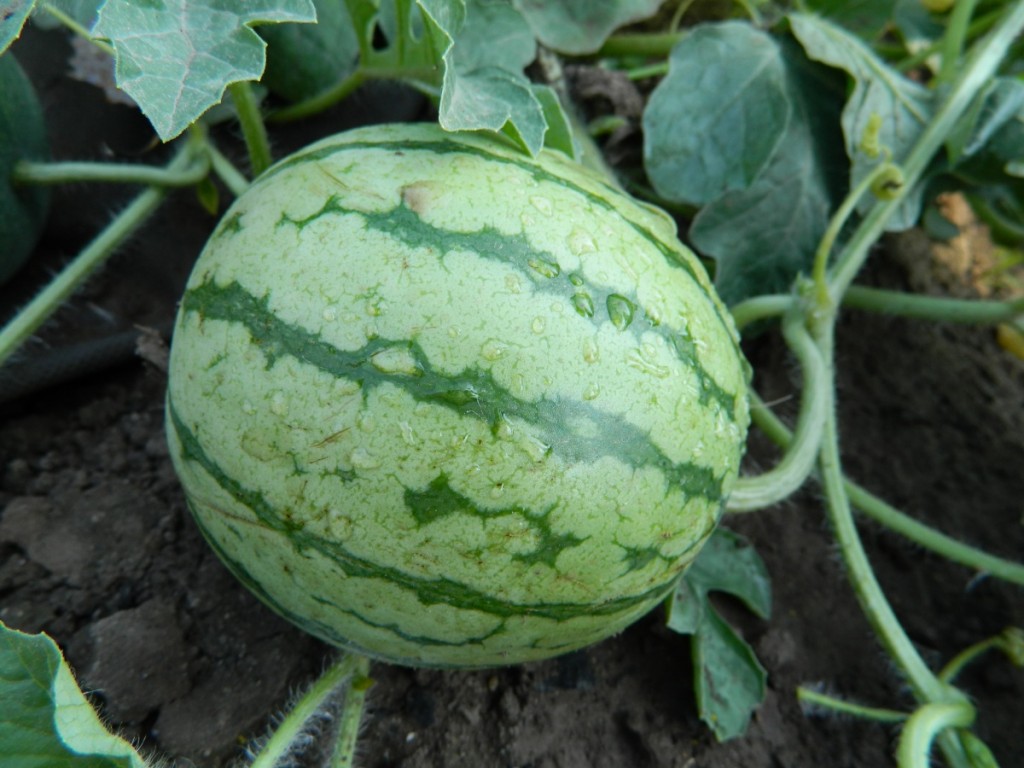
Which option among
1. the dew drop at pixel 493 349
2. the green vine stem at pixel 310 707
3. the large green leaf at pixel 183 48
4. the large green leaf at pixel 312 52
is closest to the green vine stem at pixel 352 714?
the green vine stem at pixel 310 707

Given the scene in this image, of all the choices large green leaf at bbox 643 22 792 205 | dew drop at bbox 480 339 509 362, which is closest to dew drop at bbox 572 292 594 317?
dew drop at bbox 480 339 509 362

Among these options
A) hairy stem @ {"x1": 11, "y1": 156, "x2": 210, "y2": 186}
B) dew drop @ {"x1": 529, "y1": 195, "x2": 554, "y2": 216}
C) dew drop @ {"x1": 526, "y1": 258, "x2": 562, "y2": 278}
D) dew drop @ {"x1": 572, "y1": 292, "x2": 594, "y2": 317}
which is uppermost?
dew drop @ {"x1": 529, "y1": 195, "x2": 554, "y2": 216}

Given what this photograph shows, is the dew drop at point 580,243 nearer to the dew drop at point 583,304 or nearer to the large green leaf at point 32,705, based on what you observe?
the dew drop at point 583,304


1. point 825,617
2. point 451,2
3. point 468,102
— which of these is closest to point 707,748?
point 825,617

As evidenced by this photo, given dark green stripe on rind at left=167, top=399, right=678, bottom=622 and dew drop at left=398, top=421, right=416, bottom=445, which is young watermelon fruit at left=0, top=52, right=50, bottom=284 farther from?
dew drop at left=398, top=421, right=416, bottom=445

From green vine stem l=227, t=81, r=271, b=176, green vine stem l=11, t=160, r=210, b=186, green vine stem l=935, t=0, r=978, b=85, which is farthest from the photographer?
green vine stem l=935, t=0, r=978, b=85

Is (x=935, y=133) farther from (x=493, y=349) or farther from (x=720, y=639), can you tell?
(x=493, y=349)
